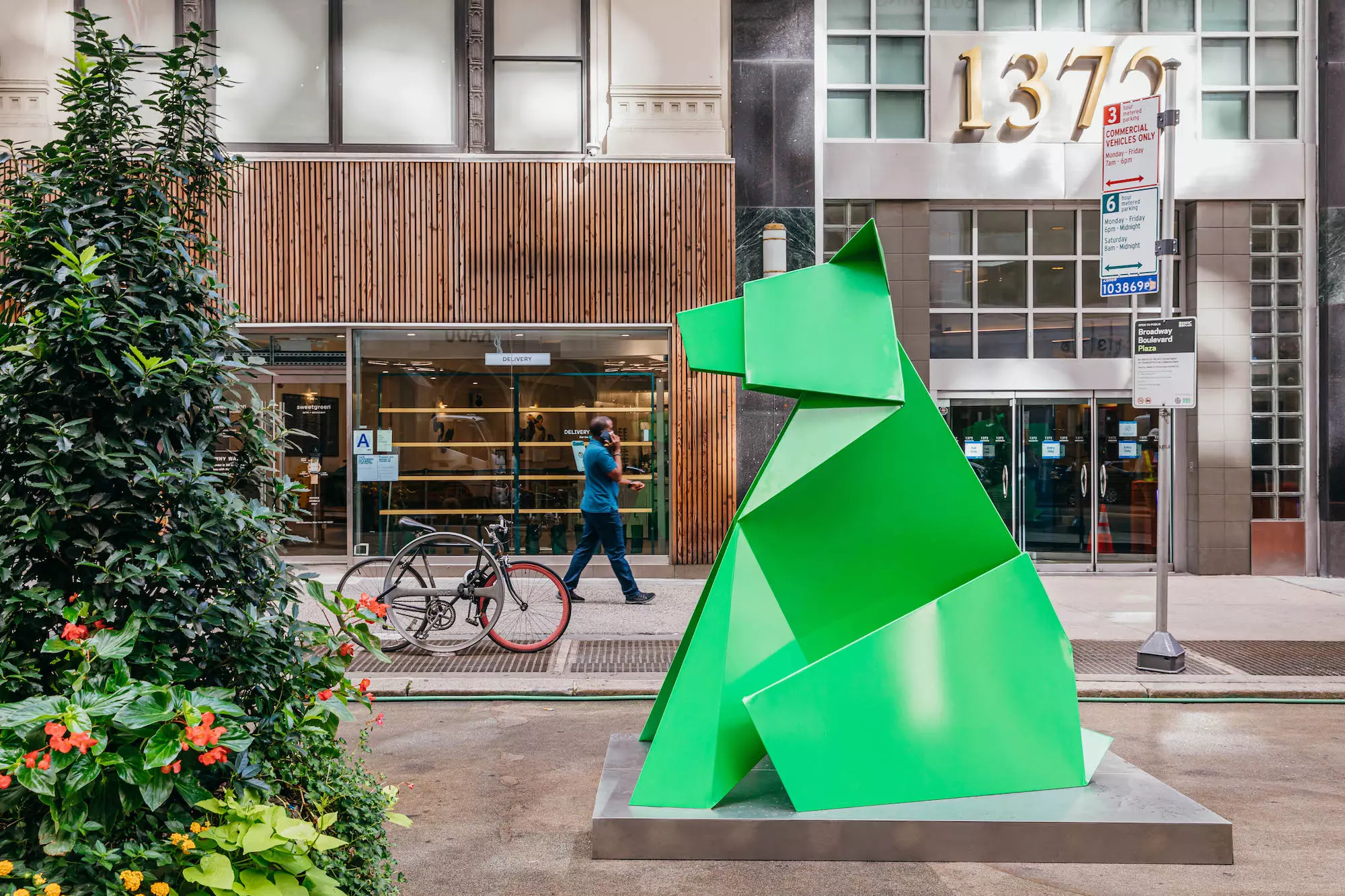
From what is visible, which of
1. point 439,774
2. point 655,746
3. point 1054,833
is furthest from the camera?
point 439,774

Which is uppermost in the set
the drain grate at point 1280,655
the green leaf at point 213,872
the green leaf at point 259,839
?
the green leaf at point 259,839

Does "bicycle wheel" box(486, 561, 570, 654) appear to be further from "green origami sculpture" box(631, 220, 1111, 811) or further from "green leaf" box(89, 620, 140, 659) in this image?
"green leaf" box(89, 620, 140, 659)

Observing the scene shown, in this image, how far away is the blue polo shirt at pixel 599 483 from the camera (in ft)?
36.7

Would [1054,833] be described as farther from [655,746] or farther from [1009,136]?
[1009,136]

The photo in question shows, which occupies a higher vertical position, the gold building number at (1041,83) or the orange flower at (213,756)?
the gold building number at (1041,83)

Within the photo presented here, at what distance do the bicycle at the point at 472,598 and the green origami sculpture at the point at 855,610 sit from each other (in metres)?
4.44

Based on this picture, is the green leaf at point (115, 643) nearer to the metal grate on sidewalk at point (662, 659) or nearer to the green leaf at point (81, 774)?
the green leaf at point (81, 774)

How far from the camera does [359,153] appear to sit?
13.7m

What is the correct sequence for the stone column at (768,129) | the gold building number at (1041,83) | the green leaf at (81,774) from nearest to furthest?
the green leaf at (81,774)
the stone column at (768,129)
the gold building number at (1041,83)

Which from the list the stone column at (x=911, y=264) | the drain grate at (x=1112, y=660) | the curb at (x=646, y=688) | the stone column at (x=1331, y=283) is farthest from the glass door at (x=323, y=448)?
the stone column at (x=1331, y=283)

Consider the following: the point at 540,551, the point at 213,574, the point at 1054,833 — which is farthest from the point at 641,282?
the point at 213,574

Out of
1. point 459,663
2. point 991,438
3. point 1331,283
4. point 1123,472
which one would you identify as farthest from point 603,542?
point 1331,283

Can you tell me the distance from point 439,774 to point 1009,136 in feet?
38.7

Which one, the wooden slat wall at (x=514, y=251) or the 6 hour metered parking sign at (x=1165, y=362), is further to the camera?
the wooden slat wall at (x=514, y=251)
